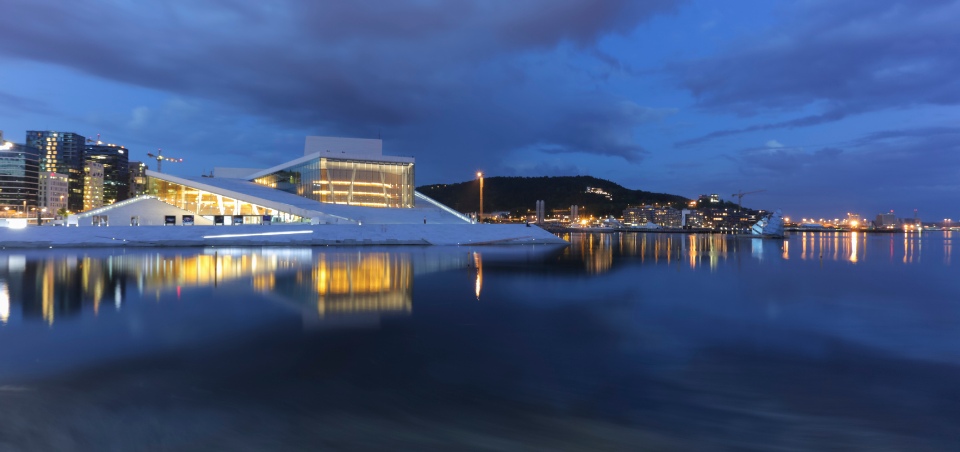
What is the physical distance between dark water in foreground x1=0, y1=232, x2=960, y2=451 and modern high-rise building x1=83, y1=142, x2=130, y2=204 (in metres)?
176

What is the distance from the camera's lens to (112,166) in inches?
6393

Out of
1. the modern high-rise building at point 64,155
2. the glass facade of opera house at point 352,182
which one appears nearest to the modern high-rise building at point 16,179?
the modern high-rise building at point 64,155

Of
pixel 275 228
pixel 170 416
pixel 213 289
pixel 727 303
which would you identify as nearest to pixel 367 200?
pixel 275 228

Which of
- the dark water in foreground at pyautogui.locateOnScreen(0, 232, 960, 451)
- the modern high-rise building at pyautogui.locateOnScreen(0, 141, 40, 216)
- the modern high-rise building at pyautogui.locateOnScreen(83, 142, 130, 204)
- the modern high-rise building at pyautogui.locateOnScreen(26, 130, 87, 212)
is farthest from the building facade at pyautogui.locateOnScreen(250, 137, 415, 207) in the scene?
the modern high-rise building at pyautogui.locateOnScreen(83, 142, 130, 204)

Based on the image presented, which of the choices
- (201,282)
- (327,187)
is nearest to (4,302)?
(201,282)

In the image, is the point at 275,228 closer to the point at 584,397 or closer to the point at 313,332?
the point at 313,332

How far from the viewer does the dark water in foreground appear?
500 centimetres

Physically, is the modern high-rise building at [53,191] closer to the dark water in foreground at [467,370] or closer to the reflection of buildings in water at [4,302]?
the reflection of buildings in water at [4,302]

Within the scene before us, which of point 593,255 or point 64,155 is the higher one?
point 64,155

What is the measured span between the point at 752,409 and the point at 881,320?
821cm

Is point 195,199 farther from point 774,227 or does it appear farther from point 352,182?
point 774,227

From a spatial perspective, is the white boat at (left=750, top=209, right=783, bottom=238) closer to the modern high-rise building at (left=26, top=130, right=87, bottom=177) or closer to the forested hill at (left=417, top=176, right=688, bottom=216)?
the forested hill at (left=417, top=176, right=688, bottom=216)

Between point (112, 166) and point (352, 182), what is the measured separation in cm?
15485

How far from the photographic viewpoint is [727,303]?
1323cm
